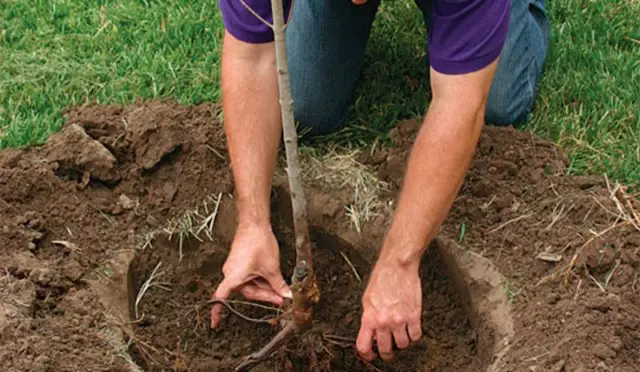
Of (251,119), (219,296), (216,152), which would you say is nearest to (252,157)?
(251,119)

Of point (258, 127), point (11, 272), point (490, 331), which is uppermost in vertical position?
point (258, 127)

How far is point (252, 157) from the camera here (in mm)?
2756

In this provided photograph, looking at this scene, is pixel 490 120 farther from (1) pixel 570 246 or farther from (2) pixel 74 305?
(2) pixel 74 305

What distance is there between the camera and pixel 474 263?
274cm

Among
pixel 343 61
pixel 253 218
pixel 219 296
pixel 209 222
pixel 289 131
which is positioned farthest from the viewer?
pixel 343 61

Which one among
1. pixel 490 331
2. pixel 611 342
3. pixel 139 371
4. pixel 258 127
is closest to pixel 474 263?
pixel 490 331

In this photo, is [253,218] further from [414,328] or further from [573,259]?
[573,259]

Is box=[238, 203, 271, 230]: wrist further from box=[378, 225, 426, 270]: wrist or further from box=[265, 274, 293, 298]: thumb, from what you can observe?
box=[378, 225, 426, 270]: wrist

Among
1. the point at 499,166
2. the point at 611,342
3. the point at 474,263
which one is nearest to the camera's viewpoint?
the point at 611,342

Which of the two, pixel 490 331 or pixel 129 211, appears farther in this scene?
pixel 129 211

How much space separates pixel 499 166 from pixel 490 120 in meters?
0.35

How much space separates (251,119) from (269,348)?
2.34 feet

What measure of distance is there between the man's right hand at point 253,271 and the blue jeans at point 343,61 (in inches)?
27.9

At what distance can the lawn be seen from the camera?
3219 mm
